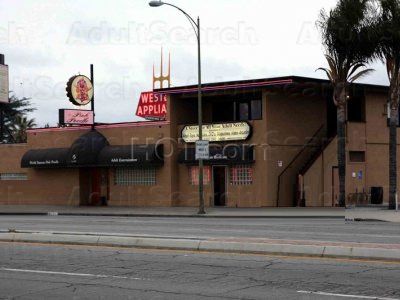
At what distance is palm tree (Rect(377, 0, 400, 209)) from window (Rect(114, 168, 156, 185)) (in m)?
13.1

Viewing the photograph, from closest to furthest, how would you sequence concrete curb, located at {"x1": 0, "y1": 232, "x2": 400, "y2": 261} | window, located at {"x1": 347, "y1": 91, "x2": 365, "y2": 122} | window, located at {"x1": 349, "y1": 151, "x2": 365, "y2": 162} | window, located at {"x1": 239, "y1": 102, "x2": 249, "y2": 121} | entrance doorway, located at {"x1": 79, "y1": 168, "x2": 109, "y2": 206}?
concrete curb, located at {"x1": 0, "y1": 232, "x2": 400, "y2": 261} < window, located at {"x1": 349, "y1": 151, "x2": 365, "y2": 162} < window, located at {"x1": 239, "y1": 102, "x2": 249, "y2": 121} < window, located at {"x1": 347, "y1": 91, "x2": 365, "y2": 122} < entrance doorway, located at {"x1": 79, "y1": 168, "x2": 109, "y2": 206}

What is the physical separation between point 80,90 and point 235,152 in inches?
482

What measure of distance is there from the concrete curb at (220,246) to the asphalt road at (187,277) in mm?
475

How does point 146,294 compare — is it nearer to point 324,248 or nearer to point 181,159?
point 324,248

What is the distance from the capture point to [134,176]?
123ft

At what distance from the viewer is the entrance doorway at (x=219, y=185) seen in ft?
115

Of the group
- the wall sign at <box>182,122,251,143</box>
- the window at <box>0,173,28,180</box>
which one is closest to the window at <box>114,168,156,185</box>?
the wall sign at <box>182,122,251,143</box>

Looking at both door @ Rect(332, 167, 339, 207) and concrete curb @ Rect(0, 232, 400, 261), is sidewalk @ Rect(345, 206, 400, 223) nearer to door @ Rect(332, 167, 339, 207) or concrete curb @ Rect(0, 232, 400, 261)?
door @ Rect(332, 167, 339, 207)

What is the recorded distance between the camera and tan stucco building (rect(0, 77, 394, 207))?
33812 mm

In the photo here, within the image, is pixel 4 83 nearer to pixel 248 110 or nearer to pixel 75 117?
pixel 75 117

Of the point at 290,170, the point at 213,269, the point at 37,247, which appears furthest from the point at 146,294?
the point at 290,170

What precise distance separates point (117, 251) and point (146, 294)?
5.08 meters

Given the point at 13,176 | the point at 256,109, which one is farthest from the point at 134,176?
the point at 13,176

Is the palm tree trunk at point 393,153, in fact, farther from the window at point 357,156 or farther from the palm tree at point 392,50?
the window at point 357,156
